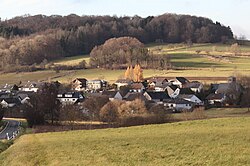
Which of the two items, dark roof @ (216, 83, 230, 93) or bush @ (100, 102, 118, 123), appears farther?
dark roof @ (216, 83, 230, 93)

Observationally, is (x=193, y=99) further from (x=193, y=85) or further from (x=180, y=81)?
(x=180, y=81)

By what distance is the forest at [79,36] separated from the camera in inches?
5408

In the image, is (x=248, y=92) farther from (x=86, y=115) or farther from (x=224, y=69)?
(x=224, y=69)

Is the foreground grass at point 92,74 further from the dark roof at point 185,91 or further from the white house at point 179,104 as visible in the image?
the white house at point 179,104

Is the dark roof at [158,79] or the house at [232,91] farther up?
the dark roof at [158,79]

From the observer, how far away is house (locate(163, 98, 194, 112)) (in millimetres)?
71438

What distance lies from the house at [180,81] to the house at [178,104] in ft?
65.9

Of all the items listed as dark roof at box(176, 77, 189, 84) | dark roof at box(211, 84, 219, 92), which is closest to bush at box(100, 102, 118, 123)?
dark roof at box(211, 84, 219, 92)

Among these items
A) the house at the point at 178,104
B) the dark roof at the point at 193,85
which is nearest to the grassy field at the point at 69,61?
the dark roof at the point at 193,85

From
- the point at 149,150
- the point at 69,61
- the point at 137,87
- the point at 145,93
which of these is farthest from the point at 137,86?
the point at 149,150

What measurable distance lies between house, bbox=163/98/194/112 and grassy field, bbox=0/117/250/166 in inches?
1894

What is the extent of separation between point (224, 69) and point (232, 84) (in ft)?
111

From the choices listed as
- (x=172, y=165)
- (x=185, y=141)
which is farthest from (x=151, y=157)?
(x=185, y=141)

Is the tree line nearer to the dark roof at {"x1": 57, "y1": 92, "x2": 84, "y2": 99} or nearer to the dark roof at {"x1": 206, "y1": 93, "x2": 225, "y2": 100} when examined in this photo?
the dark roof at {"x1": 57, "y1": 92, "x2": 84, "y2": 99}
